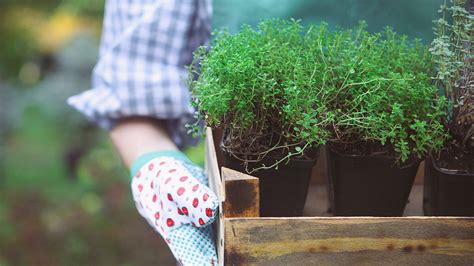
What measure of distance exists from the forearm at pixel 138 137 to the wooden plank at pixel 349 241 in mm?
480

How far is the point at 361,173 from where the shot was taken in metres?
0.94

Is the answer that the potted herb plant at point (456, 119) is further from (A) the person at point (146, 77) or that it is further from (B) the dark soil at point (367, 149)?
(A) the person at point (146, 77)

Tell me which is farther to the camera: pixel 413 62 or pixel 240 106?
pixel 413 62

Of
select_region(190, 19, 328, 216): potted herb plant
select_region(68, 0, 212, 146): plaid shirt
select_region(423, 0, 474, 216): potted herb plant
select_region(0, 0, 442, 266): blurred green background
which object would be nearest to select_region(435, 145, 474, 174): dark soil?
select_region(423, 0, 474, 216): potted herb plant

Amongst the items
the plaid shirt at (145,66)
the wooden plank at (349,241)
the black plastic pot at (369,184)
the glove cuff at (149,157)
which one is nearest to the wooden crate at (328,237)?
the wooden plank at (349,241)

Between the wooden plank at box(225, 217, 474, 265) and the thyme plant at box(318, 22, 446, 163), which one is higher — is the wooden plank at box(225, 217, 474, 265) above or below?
below

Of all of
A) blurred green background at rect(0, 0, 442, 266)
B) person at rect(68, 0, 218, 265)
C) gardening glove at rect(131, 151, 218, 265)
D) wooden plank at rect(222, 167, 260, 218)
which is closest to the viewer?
wooden plank at rect(222, 167, 260, 218)

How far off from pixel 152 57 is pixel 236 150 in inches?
19.5

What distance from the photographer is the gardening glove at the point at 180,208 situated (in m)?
0.90

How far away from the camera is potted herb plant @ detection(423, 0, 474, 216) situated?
87 centimetres

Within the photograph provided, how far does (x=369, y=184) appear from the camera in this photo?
940mm

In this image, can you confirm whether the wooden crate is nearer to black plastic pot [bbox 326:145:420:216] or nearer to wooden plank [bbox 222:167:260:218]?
wooden plank [bbox 222:167:260:218]

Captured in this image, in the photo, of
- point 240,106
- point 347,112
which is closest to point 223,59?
point 240,106

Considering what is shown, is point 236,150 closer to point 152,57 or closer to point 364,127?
point 364,127
